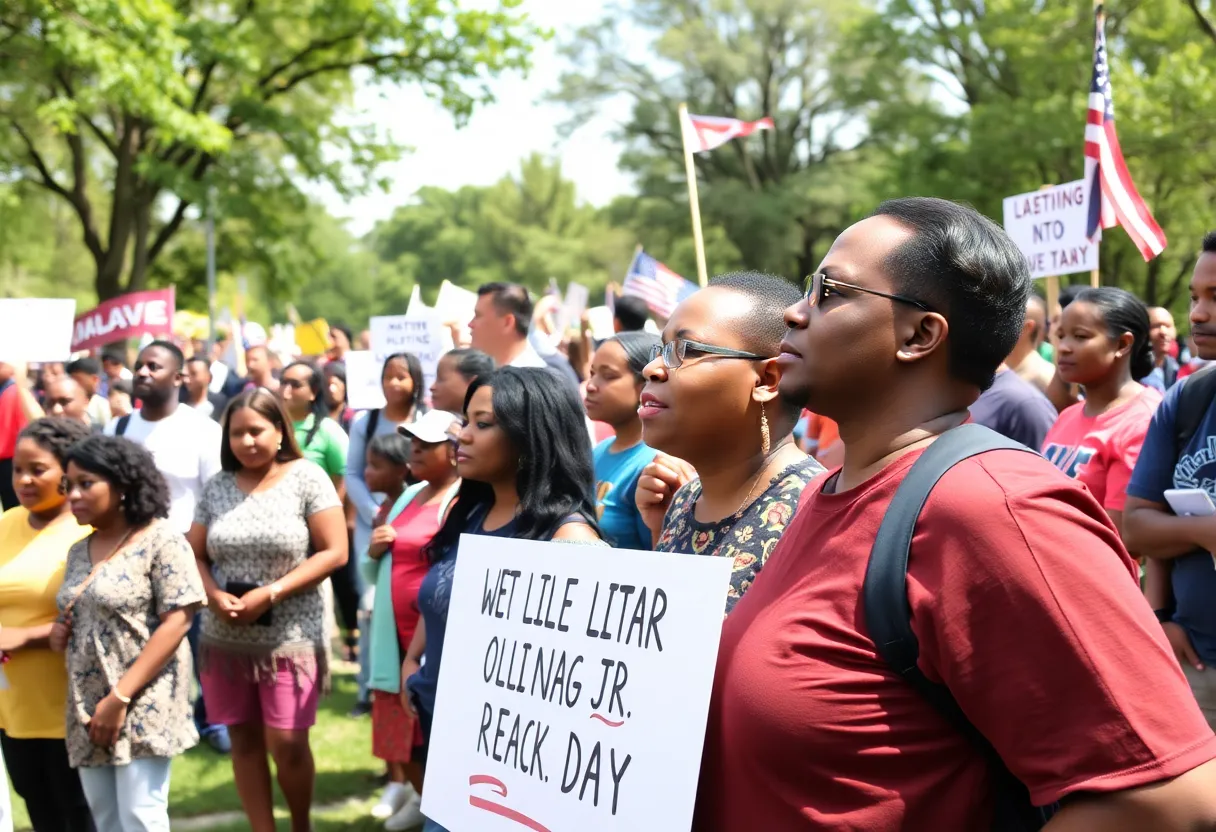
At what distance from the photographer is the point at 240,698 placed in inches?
207

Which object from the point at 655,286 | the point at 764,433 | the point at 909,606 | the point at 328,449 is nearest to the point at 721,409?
the point at 764,433

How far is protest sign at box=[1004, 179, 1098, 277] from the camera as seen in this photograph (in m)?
7.58

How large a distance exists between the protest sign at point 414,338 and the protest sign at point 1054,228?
13.4 ft

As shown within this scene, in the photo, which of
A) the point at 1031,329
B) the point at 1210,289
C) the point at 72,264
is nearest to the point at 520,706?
the point at 1210,289

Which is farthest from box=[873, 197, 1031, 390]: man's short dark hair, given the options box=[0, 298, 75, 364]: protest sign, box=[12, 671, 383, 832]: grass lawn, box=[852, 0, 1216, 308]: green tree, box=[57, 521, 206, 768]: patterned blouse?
box=[852, 0, 1216, 308]: green tree

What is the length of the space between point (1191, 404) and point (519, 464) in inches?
81.1

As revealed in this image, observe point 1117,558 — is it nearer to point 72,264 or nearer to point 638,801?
point 638,801

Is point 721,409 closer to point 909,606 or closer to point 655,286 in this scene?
point 909,606

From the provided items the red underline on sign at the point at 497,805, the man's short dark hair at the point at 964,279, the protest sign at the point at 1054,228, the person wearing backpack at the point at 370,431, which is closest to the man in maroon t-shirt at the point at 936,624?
the man's short dark hair at the point at 964,279

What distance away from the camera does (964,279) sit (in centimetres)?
175

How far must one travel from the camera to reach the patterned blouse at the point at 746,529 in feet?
8.19

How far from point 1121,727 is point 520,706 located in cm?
119

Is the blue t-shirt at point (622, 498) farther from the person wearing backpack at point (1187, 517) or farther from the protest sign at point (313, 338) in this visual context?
the protest sign at point (313, 338)

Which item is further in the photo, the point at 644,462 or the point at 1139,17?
the point at 1139,17
